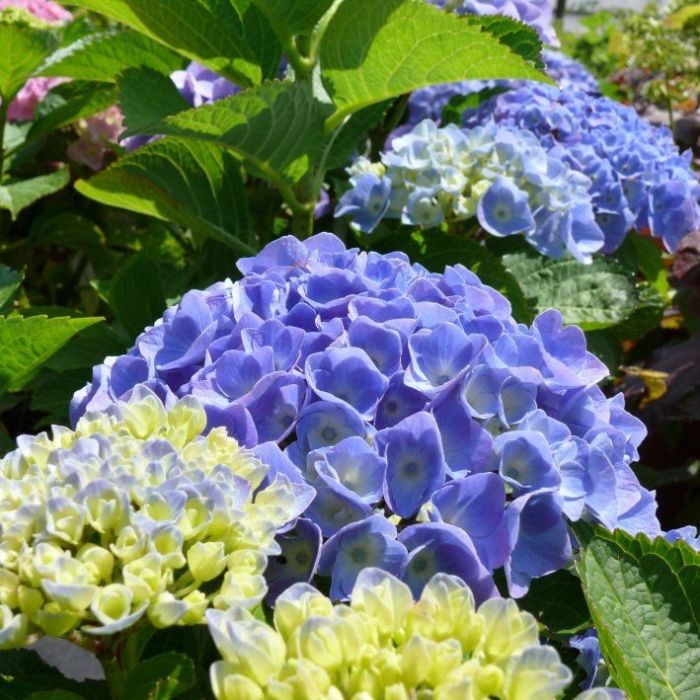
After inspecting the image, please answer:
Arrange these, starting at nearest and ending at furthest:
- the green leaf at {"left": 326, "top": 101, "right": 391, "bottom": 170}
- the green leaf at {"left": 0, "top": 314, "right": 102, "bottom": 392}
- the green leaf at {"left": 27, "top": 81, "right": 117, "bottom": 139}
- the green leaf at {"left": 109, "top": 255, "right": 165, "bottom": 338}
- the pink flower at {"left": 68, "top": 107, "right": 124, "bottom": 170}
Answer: the green leaf at {"left": 0, "top": 314, "right": 102, "bottom": 392}
the green leaf at {"left": 109, "top": 255, "right": 165, "bottom": 338}
the green leaf at {"left": 326, "top": 101, "right": 391, "bottom": 170}
the green leaf at {"left": 27, "top": 81, "right": 117, "bottom": 139}
the pink flower at {"left": 68, "top": 107, "right": 124, "bottom": 170}

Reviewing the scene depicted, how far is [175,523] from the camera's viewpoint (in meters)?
0.66

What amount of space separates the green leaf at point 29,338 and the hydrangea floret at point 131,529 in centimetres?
29

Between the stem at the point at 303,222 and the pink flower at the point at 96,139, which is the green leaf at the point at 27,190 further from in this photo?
the stem at the point at 303,222

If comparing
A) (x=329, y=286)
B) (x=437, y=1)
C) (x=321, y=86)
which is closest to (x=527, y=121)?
(x=437, y=1)

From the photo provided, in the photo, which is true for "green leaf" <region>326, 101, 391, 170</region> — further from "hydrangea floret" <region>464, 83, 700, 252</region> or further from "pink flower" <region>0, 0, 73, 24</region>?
"pink flower" <region>0, 0, 73, 24</region>

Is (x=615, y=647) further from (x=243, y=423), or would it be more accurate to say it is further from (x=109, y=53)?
(x=109, y=53)

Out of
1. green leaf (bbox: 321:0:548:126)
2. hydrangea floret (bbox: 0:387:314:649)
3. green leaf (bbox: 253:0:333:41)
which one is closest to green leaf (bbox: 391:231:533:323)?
green leaf (bbox: 321:0:548:126)

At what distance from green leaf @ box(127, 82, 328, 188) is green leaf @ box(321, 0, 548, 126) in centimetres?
6

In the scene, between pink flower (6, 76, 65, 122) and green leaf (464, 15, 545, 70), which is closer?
green leaf (464, 15, 545, 70)

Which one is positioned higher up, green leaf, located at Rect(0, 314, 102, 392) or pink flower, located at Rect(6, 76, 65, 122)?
green leaf, located at Rect(0, 314, 102, 392)

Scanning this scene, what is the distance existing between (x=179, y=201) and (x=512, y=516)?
0.80 metres

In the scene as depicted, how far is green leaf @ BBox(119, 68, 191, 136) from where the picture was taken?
1.32m

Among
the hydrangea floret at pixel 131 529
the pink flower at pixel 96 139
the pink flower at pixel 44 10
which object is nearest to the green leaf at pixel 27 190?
the pink flower at pixel 96 139

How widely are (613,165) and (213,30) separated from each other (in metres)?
0.75
